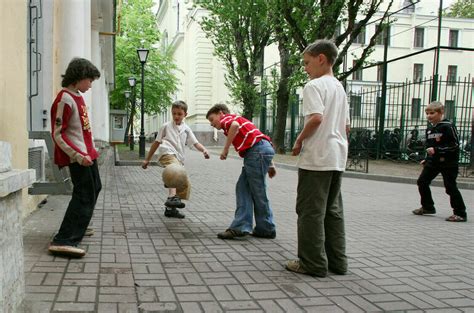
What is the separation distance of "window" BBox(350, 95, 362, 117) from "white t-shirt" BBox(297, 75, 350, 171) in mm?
18035

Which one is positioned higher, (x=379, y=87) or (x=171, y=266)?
(x=379, y=87)

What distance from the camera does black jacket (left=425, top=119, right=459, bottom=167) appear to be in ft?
24.5

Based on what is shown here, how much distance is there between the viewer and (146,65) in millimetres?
33656

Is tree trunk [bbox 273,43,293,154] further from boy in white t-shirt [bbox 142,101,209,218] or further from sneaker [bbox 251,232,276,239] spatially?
sneaker [bbox 251,232,276,239]

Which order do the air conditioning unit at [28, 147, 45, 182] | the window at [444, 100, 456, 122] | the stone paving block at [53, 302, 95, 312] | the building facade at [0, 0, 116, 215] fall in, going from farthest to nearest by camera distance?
1. the window at [444, 100, 456, 122]
2. the air conditioning unit at [28, 147, 45, 182]
3. the building facade at [0, 0, 116, 215]
4. the stone paving block at [53, 302, 95, 312]

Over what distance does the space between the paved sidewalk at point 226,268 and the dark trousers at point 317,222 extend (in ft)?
0.44

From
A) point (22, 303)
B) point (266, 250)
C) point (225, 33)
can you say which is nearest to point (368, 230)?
point (266, 250)

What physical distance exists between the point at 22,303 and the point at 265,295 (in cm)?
169

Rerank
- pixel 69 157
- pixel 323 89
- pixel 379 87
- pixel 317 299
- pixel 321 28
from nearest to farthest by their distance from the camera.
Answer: pixel 317 299 < pixel 323 89 < pixel 69 157 < pixel 321 28 < pixel 379 87

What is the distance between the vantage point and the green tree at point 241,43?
24.6 meters

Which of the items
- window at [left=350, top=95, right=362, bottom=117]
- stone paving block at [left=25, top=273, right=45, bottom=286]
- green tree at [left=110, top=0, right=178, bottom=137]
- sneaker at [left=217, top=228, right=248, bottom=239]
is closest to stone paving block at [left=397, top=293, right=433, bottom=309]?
sneaker at [left=217, top=228, right=248, bottom=239]

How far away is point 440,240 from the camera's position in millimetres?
5918

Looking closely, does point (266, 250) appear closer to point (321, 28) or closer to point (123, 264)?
point (123, 264)

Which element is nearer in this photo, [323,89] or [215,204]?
[323,89]
